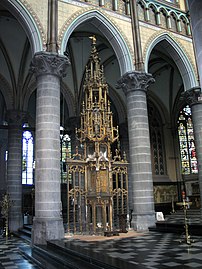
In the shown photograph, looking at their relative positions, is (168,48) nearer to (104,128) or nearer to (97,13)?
(97,13)

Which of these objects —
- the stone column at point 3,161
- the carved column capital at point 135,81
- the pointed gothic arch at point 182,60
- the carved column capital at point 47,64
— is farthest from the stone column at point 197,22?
the stone column at point 3,161

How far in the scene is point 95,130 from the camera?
40.2 ft

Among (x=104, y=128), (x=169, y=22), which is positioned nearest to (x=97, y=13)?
(x=169, y=22)

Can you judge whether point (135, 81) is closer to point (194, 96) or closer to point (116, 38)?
point (116, 38)

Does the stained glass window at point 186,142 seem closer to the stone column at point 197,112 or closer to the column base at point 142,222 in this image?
the stone column at point 197,112

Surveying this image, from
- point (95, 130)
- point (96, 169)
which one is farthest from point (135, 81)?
point (96, 169)

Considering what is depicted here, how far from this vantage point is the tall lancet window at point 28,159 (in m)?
24.1

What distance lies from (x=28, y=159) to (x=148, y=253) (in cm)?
1864

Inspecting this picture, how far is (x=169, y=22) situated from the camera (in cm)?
1647

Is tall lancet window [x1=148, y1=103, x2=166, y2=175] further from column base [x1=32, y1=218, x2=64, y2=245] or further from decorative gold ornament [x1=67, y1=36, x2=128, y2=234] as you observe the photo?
column base [x1=32, y1=218, x2=64, y2=245]

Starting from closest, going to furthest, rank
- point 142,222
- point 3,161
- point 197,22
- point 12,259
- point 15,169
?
point 197,22
point 12,259
point 142,222
point 15,169
point 3,161

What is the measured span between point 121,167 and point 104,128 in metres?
1.88

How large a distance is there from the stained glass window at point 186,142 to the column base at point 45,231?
15374 millimetres

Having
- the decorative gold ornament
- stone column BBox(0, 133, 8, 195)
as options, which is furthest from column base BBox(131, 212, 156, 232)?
stone column BBox(0, 133, 8, 195)
